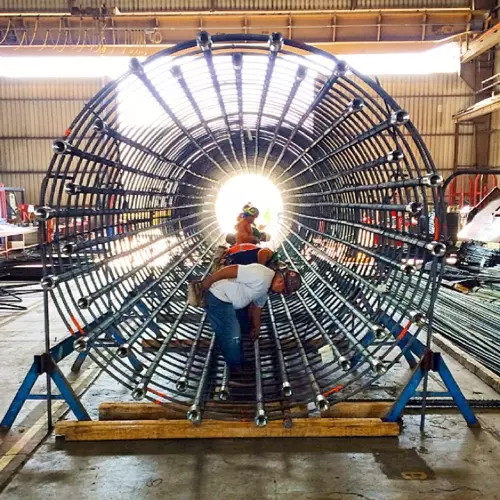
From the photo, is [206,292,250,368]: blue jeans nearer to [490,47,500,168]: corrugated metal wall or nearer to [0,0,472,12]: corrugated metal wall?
[0,0,472,12]: corrugated metal wall

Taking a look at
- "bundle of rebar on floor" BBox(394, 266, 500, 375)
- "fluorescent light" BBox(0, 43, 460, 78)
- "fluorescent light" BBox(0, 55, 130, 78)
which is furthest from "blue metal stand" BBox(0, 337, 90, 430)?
"fluorescent light" BBox(0, 55, 130, 78)

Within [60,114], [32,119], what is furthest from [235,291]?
[32,119]

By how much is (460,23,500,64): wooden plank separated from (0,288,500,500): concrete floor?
9835 millimetres

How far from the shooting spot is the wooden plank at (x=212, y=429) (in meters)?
3.35

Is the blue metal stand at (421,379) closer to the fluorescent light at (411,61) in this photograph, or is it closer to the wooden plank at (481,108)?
the fluorescent light at (411,61)

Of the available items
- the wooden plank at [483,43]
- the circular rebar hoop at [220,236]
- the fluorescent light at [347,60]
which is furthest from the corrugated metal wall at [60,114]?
the circular rebar hoop at [220,236]

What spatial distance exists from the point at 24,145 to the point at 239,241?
13699mm

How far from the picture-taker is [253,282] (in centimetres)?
382

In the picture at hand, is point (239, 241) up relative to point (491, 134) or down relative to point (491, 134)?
down

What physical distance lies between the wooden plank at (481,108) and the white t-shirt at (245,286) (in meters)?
10.1

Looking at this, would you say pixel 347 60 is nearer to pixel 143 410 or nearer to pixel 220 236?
pixel 220 236

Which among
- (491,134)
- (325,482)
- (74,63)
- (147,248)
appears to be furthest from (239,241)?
(491,134)

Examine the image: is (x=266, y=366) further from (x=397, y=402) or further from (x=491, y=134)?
(x=491, y=134)

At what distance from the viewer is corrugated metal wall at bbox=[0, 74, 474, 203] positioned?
609 inches
